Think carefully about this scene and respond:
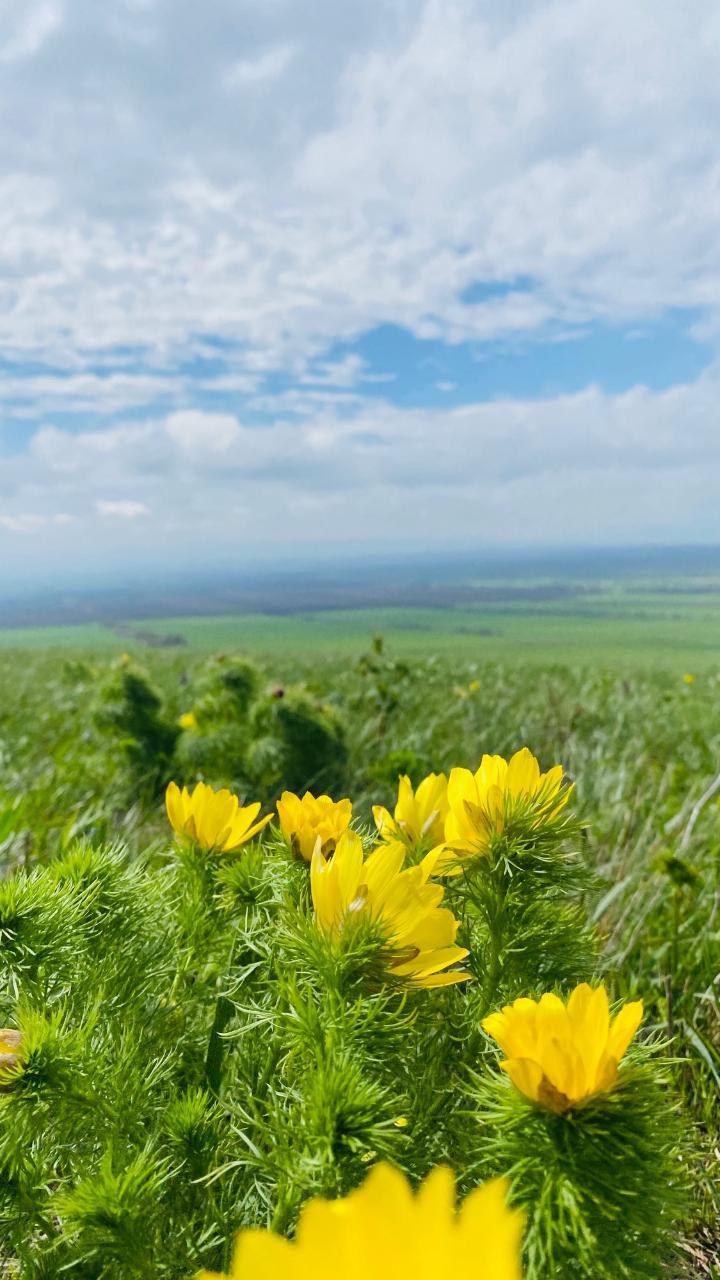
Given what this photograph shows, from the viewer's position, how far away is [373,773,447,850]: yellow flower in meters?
1.21

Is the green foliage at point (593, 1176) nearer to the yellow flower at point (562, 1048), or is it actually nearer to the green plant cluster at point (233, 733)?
the yellow flower at point (562, 1048)

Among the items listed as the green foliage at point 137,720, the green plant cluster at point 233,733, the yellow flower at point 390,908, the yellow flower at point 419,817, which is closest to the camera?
the yellow flower at point 390,908

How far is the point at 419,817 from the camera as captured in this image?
1231 mm

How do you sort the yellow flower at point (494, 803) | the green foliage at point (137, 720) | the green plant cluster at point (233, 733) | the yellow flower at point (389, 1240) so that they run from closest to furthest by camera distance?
1. the yellow flower at point (389, 1240)
2. the yellow flower at point (494, 803)
3. the green plant cluster at point (233, 733)
4. the green foliage at point (137, 720)

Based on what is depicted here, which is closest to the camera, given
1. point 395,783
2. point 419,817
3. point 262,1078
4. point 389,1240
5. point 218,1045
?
point 389,1240

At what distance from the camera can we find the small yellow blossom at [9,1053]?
896 millimetres

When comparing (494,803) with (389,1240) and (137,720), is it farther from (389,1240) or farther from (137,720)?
(137,720)

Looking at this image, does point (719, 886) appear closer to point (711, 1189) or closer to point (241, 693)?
point (711, 1189)

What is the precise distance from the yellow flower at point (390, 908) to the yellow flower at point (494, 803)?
15cm

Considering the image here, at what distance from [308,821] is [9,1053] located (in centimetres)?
41

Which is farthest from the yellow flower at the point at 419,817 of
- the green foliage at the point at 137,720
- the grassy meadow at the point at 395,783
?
the green foliage at the point at 137,720

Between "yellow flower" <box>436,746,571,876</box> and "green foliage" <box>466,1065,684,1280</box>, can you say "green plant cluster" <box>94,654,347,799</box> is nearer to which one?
"yellow flower" <box>436,746,571,876</box>

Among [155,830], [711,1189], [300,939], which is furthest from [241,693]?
[300,939]

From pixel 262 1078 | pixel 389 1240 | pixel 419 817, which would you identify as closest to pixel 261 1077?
pixel 262 1078
